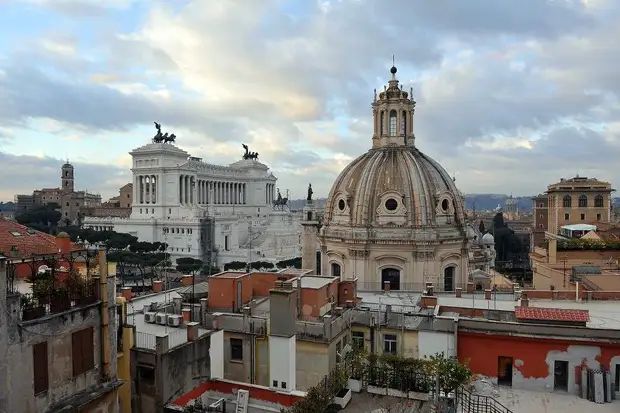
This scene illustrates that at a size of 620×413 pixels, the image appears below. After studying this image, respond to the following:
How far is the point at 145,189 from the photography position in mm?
102438

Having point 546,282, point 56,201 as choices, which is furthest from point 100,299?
point 56,201

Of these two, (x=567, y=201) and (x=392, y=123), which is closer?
(x=392, y=123)

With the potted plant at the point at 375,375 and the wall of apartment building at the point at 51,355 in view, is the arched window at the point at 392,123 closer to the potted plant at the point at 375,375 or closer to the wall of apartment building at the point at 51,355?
the potted plant at the point at 375,375

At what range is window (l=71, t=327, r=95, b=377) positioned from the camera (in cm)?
1350

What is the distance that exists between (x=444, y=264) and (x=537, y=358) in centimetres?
1534

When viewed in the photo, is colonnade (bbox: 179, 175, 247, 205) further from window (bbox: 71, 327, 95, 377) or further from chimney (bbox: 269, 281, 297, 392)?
window (bbox: 71, 327, 95, 377)

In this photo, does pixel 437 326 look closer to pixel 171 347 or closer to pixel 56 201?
pixel 171 347

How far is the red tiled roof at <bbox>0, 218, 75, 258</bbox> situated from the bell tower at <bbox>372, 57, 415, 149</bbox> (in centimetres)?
2599

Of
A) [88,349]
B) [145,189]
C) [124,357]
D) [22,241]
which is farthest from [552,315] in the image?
[145,189]

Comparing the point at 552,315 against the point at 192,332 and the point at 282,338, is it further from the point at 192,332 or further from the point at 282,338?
the point at 192,332

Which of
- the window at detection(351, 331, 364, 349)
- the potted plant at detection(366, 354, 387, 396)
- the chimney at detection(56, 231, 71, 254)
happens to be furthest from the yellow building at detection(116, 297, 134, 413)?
the window at detection(351, 331, 364, 349)

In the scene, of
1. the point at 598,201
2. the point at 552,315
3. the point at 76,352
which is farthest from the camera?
the point at 598,201

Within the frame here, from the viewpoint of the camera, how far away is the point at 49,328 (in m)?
12.7

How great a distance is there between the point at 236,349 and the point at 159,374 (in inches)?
178
